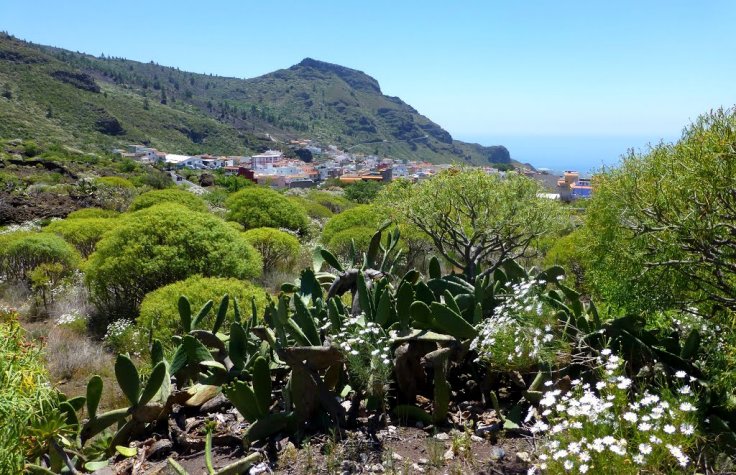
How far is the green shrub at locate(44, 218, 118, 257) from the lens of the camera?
13.0 m

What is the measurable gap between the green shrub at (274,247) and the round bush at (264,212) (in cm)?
351

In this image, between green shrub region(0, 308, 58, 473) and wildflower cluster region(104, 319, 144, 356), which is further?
wildflower cluster region(104, 319, 144, 356)

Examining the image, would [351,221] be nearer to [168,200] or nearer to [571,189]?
[168,200]

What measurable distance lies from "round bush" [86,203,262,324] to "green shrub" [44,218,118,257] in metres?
3.87

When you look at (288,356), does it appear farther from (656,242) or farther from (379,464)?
(656,242)

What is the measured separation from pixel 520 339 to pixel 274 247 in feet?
33.0

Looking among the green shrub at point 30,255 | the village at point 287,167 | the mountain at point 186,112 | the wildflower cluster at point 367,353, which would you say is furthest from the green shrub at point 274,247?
the village at point 287,167

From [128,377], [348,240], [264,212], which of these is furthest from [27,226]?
[128,377]

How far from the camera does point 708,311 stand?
4074 millimetres

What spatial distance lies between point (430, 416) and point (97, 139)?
82.0 meters

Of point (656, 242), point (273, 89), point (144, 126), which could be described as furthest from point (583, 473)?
point (273, 89)

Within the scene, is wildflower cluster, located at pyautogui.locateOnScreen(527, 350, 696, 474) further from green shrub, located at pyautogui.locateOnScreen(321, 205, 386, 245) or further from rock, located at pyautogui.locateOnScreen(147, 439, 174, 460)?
green shrub, located at pyautogui.locateOnScreen(321, 205, 386, 245)

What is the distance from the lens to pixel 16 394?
2.55 meters

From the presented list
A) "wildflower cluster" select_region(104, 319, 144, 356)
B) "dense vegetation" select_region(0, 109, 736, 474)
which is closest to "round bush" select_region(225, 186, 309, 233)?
"wildflower cluster" select_region(104, 319, 144, 356)
